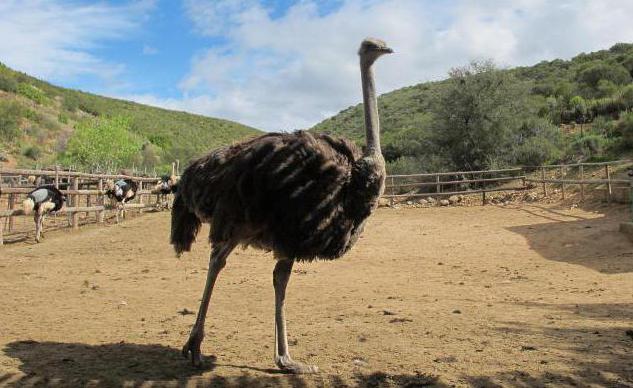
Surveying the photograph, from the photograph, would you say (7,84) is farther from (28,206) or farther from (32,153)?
(28,206)

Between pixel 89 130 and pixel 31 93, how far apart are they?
22.1 metres

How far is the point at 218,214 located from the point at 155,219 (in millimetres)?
11349

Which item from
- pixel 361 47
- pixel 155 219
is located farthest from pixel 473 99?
pixel 361 47

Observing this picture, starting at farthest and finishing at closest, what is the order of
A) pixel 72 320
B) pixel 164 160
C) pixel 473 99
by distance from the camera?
pixel 164 160
pixel 473 99
pixel 72 320

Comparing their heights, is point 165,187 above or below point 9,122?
below

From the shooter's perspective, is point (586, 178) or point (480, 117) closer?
point (586, 178)

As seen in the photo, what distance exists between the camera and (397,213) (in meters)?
16.3

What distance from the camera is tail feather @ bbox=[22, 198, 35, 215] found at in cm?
1077

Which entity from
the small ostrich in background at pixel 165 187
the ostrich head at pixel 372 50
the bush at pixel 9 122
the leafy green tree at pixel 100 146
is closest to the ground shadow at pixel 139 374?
the ostrich head at pixel 372 50

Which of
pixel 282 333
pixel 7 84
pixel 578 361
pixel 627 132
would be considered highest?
pixel 7 84

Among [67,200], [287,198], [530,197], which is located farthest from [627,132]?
[287,198]

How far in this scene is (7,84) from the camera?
44.6m

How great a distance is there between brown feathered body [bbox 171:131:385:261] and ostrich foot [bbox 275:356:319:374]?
0.63 m

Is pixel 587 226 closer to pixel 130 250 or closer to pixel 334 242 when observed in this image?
pixel 130 250
